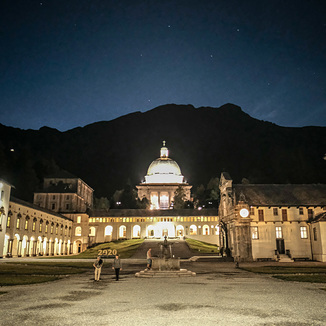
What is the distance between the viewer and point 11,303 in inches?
557

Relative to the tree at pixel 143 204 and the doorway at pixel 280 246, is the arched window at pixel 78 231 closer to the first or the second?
the tree at pixel 143 204

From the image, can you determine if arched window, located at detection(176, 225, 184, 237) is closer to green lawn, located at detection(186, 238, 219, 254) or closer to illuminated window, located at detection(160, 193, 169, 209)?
green lawn, located at detection(186, 238, 219, 254)

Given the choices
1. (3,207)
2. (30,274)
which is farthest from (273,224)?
(3,207)

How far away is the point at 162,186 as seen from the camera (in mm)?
157625

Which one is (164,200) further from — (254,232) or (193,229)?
(254,232)

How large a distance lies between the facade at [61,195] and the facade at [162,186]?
41.2m

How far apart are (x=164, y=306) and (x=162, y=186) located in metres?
144

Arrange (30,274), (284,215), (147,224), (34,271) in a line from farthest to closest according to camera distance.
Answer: (147,224) < (284,215) < (34,271) < (30,274)

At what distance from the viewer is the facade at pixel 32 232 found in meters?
59.9

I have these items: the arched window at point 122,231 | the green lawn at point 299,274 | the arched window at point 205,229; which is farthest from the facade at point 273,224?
the arched window at point 122,231

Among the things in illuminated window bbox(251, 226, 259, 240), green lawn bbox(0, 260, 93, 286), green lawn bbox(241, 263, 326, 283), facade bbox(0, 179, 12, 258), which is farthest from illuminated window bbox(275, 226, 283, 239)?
facade bbox(0, 179, 12, 258)

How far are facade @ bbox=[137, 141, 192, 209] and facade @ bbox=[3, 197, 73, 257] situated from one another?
214ft

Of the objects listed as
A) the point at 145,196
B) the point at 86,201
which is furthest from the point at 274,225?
the point at 145,196

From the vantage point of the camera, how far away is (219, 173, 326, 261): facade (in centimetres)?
5281
